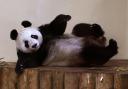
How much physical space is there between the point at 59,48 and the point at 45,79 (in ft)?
0.54

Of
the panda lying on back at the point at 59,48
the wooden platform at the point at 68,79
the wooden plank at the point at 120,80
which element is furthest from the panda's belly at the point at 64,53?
the wooden plank at the point at 120,80

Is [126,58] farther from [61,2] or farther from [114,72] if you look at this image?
[114,72]

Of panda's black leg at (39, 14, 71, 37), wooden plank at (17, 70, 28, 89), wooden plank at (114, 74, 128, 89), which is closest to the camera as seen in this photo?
wooden plank at (114, 74, 128, 89)

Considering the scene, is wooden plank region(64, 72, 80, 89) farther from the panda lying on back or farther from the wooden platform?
the panda lying on back

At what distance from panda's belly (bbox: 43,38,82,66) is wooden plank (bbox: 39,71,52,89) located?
0.43 ft

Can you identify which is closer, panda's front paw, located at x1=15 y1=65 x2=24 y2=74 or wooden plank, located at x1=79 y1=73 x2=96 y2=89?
wooden plank, located at x1=79 y1=73 x2=96 y2=89

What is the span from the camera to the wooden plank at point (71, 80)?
34.6 inches

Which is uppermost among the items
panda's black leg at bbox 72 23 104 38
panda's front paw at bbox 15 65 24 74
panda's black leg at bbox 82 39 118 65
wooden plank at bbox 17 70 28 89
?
panda's black leg at bbox 72 23 104 38

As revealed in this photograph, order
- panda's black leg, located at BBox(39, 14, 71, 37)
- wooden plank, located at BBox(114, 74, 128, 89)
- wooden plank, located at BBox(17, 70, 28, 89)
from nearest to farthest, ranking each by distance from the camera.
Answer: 1. wooden plank, located at BBox(114, 74, 128, 89)
2. wooden plank, located at BBox(17, 70, 28, 89)
3. panda's black leg, located at BBox(39, 14, 71, 37)

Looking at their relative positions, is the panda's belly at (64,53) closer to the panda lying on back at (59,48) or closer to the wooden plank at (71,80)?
the panda lying on back at (59,48)

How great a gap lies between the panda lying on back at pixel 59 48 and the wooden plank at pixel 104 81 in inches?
6.8

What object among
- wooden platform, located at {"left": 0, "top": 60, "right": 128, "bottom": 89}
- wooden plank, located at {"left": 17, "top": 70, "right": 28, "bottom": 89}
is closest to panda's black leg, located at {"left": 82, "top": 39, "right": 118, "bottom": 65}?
wooden platform, located at {"left": 0, "top": 60, "right": 128, "bottom": 89}

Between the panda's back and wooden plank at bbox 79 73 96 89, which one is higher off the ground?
the panda's back

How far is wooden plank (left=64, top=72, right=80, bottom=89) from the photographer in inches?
34.6
